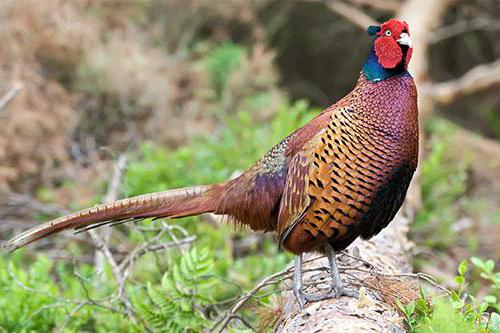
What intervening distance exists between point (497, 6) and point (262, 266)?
7228mm

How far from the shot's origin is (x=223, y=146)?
22.0ft

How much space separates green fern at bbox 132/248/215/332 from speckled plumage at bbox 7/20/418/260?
0.41m

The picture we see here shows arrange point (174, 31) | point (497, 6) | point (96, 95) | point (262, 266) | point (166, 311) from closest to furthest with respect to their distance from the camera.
Result: point (166, 311) < point (262, 266) < point (96, 95) < point (174, 31) < point (497, 6)

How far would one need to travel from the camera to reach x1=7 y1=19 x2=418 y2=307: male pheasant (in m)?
3.10

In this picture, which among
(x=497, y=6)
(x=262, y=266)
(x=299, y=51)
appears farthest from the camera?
(x=299, y=51)

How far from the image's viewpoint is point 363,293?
9.48 feet

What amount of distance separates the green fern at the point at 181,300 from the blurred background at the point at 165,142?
0.04 ft

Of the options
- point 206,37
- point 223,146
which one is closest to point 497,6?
point 206,37

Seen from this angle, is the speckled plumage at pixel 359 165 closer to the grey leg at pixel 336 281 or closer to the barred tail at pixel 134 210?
the grey leg at pixel 336 281

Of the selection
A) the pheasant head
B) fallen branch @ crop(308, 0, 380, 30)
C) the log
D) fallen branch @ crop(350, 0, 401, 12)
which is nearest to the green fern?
the log

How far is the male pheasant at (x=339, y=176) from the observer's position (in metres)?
3.10

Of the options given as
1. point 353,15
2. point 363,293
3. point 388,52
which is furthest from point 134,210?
point 353,15

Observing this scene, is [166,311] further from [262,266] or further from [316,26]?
[316,26]

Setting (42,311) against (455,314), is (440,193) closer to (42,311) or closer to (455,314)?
(42,311)
